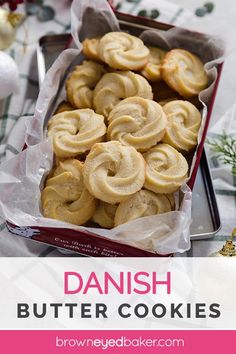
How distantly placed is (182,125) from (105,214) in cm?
29

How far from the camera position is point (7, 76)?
5.68ft

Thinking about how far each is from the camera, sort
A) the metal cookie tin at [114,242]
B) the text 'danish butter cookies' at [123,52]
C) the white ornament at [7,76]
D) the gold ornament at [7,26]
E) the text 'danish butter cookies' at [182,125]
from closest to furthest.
Result: the metal cookie tin at [114,242] → the text 'danish butter cookies' at [182,125] → the text 'danish butter cookies' at [123,52] → the white ornament at [7,76] → the gold ornament at [7,26]

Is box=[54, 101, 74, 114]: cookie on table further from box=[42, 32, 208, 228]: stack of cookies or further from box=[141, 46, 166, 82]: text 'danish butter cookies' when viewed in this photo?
box=[141, 46, 166, 82]: text 'danish butter cookies'

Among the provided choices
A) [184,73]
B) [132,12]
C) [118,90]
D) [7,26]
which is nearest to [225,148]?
[184,73]

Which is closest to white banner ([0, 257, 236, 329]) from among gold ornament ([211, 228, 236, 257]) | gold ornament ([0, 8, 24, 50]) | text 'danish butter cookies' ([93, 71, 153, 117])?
gold ornament ([211, 228, 236, 257])

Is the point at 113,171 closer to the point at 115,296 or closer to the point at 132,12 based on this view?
the point at 115,296

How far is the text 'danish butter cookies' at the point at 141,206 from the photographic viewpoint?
1.35m

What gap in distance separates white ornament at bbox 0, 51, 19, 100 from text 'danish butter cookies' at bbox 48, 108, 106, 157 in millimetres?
293

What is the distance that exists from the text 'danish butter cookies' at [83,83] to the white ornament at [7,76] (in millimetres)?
202

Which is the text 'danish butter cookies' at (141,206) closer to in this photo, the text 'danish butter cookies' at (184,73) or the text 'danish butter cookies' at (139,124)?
the text 'danish butter cookies' at (139,124)

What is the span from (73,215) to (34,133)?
237 mm

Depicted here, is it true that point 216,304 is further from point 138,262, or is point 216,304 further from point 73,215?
point 73,215

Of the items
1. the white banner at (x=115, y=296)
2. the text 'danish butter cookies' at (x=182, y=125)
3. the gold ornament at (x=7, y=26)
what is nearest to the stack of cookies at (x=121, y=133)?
the text 'danish butter cookies' at (x=182, y=125)
